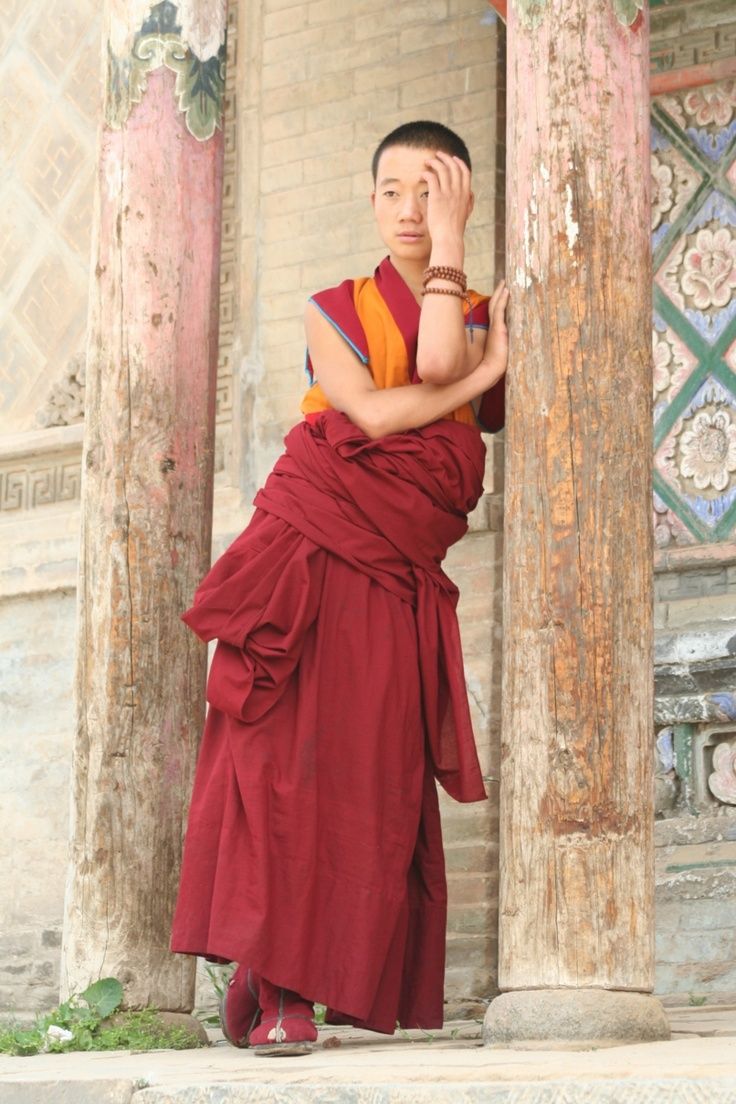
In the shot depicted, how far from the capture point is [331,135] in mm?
7355

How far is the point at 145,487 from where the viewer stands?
16.9 feet

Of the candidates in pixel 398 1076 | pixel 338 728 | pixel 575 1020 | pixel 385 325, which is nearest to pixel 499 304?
pixel 385 325

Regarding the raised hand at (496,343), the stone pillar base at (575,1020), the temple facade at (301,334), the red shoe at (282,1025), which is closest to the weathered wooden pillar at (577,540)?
the stone pillar base at (575,1020)

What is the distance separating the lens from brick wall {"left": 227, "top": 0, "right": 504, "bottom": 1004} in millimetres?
6836

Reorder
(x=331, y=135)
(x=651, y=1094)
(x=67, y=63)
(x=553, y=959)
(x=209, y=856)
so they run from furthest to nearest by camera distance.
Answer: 1. (x=67, y=63)
2. (x=331, y=135)
3. (x=209, y=856)
4. (x=553, y=959)
5. (x=651, y=1094)

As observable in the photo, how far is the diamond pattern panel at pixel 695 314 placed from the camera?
21.6 feet

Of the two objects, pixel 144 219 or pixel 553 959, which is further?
pixel 144 219

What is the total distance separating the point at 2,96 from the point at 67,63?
375 millimetres

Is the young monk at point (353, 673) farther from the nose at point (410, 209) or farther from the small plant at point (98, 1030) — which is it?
the small plant at point (98, 1030)

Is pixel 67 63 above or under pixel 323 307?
Answer: above

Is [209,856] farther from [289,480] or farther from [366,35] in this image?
[366,35]

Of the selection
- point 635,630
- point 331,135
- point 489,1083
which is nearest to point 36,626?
point 331,135

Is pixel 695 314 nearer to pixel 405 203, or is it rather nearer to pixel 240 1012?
pixel 405 203

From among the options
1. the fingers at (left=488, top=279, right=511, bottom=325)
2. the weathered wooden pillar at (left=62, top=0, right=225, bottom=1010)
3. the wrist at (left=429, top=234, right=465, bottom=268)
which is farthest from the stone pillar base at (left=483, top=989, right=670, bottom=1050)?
the wrist at (left=429, top=234, right=465, bottom=268)
